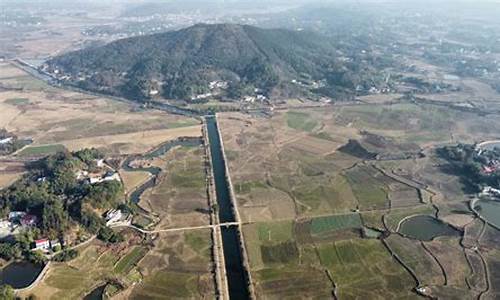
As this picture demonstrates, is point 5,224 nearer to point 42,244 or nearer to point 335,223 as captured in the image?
point 42,244

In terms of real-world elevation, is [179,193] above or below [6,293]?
below

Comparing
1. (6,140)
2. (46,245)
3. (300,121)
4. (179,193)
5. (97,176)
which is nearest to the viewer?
(46,245)

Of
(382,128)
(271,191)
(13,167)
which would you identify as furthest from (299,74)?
(13,167)

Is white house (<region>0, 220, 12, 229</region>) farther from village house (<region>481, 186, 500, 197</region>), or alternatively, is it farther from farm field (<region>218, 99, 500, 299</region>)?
village house (<region>481, 186, 500, 197</region>)

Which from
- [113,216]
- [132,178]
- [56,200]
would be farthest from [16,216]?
[132,178]

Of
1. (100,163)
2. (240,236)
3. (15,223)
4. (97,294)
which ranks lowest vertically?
(97,294)

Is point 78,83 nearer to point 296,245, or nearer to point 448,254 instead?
point 296,245

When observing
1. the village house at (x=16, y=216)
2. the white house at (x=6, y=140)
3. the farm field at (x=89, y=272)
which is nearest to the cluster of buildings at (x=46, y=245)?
the farm field at (x=89, y=272)
